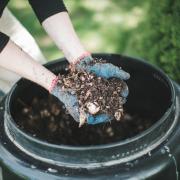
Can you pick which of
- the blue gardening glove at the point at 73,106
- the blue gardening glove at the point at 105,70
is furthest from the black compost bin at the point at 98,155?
the blue gardening glove at the point at 105,70

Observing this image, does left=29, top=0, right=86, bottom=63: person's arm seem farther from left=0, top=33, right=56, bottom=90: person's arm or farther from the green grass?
the green grass

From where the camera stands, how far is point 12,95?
208 centimetres

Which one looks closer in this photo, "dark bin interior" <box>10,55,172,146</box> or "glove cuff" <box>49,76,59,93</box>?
"glove cuff" <box>49,76,59,93</box>

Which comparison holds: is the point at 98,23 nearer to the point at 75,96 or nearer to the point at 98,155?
the point at 75,96

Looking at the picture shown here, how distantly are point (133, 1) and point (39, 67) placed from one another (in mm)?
2931

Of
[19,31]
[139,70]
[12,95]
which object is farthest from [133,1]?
[12,95]

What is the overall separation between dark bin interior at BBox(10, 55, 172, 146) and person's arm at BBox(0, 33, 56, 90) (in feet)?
0.75

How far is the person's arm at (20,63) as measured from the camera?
6.22ft

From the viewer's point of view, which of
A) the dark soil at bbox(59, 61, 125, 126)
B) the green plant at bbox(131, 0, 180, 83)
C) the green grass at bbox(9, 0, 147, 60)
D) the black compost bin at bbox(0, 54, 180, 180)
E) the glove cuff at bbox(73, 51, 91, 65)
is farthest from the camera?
the green grass at bbox(9, 0, 147, 60)

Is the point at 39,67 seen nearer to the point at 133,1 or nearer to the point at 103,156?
the point at 103,156

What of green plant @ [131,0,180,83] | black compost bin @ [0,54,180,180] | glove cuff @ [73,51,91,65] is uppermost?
glove cuff @ [73,51,91,65]

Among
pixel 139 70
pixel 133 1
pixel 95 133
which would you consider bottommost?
pixel 133 1

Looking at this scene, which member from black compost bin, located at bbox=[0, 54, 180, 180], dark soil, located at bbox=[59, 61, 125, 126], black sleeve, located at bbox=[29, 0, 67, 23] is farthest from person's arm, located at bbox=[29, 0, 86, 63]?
black compost bin, located at bbox=[0, 54, 180, 180]

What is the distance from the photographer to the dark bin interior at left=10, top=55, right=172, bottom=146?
2.19 meters
